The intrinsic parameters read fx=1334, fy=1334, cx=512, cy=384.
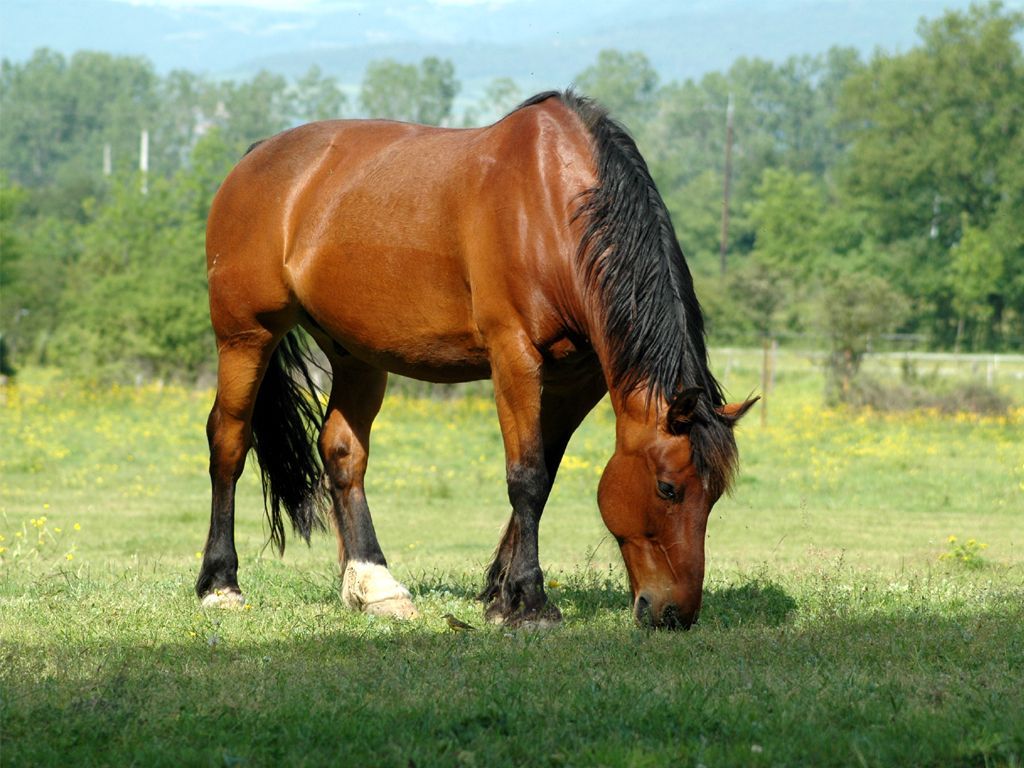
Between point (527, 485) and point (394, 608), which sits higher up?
point (527, 485)

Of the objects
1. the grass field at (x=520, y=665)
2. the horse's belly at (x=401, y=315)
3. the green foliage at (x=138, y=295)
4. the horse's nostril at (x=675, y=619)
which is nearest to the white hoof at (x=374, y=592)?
the grass field at (x=520, y=665)

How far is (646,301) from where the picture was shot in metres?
5.64

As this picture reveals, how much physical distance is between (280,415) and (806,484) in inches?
379

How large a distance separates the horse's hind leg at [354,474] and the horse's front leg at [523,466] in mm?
994

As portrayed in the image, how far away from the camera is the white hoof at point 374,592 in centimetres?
666

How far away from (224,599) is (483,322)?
209 cm

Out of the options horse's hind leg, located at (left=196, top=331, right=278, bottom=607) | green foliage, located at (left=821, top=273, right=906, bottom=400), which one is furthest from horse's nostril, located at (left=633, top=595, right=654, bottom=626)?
green foliage, located at (left=821, top=273, right=906, bottom=400)

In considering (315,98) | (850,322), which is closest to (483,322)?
(850,322)

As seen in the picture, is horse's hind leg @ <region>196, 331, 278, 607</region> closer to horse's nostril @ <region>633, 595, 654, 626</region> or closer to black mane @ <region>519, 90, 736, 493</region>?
black mane @ <region>519, 90, 736, 493</region>

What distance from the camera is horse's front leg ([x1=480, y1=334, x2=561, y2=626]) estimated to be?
5977mm

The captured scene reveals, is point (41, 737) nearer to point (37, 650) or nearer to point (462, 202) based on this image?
point (37, 650)

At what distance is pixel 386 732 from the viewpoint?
400 cm

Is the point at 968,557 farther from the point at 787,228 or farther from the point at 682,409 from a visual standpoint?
the point at 787,228

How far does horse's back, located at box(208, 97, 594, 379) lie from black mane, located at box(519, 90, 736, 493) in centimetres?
18
